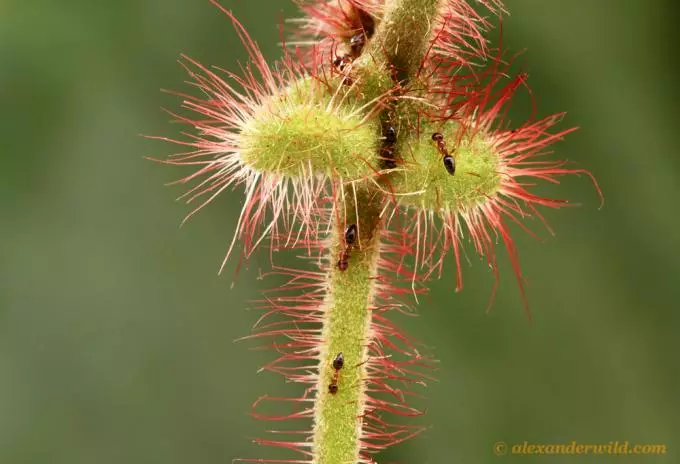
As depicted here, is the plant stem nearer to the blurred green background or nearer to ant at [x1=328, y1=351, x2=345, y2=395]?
ant at [x1=328, y1=351, x2=345, y2=395]

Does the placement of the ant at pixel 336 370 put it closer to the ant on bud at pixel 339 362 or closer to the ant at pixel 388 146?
the ant on bud at pixel 339 362

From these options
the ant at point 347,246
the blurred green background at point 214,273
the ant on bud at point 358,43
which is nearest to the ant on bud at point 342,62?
the ant on bud at point 358,43

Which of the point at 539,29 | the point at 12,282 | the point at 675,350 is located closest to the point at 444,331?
the point at 675,350

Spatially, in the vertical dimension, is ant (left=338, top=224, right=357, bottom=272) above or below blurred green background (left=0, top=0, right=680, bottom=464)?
below

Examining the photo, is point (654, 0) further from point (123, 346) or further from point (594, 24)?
point (123, 346)

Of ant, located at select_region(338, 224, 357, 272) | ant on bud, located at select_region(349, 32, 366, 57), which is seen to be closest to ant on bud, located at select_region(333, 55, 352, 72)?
ant on bud, located at select_region(349, 32, 366, 57)

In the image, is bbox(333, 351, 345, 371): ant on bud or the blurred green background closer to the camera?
bbox(333, 351, 345, 371): ant on bud

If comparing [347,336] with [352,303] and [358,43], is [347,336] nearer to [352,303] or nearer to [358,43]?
[352,303]
